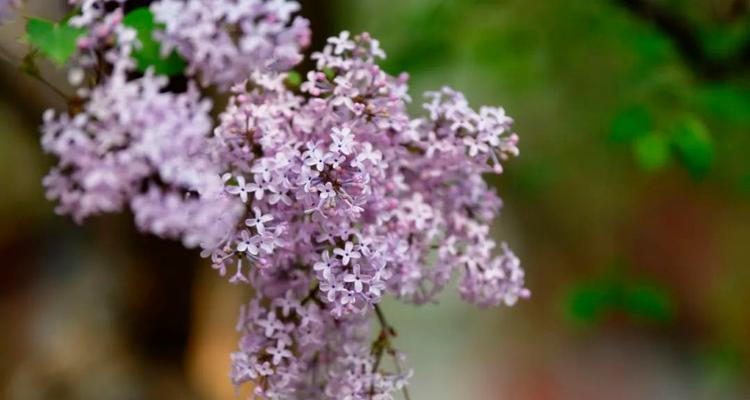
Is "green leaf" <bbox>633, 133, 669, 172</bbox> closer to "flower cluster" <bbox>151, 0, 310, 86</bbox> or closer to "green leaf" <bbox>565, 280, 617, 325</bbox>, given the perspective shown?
"green leaf" <bbox>565, 280, 617, 325</bbox>

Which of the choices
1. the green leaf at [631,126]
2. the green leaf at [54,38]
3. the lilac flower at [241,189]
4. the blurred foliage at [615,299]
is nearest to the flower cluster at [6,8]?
the green leaf at [54,38]

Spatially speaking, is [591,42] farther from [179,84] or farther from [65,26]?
[65,26]

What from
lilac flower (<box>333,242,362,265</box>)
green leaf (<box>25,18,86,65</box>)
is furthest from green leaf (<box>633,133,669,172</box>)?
green leaf (<box>25,18,86,65</box>)

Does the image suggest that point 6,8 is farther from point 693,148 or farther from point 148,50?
point 693,148

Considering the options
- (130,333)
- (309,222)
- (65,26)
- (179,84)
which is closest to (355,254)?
(309,222)

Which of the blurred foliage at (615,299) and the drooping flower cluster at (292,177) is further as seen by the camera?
the blurred foliage at (615,299)

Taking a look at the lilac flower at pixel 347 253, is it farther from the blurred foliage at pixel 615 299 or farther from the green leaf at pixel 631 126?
the blurred foliage at pixel 615 299
